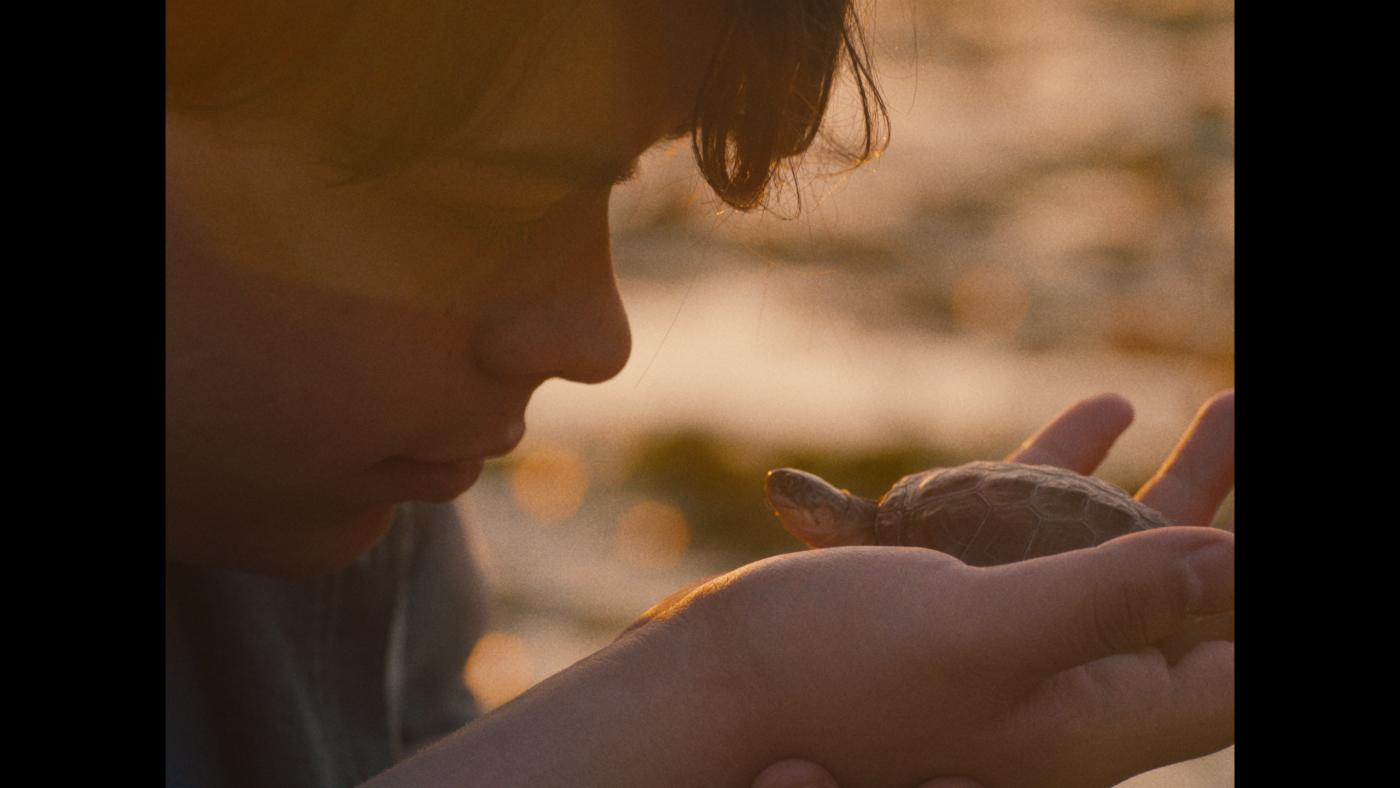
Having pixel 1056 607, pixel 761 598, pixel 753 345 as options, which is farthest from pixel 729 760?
pixel 753 345

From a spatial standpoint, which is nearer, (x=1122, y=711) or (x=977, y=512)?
(x=1122, y=711)

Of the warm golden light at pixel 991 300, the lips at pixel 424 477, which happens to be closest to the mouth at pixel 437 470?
the lips at pixel 424 477

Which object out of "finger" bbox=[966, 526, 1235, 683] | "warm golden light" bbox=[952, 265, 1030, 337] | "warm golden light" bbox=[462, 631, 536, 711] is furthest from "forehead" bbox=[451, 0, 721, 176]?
"warm golden light" bbox=[952, 265, 1030, 337]

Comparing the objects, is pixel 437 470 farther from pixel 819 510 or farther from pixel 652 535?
pixel 652 535

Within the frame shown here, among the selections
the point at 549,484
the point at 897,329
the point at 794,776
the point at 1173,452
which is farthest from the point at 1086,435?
the point at 897,329
